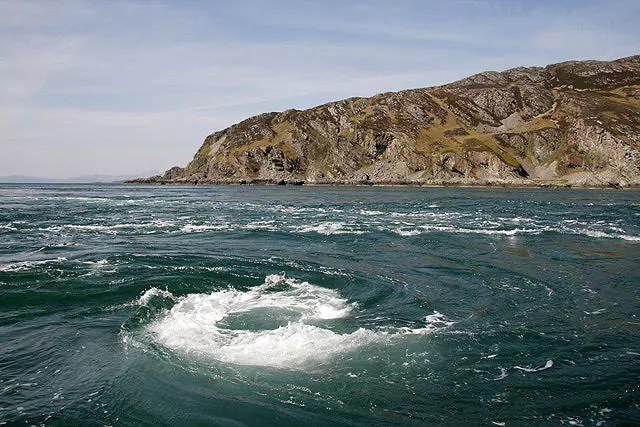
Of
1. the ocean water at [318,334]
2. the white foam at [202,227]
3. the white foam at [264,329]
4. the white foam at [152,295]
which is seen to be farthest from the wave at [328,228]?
the white foam at [152,295]

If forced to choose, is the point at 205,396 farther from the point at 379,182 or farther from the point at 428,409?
the point at 379,182

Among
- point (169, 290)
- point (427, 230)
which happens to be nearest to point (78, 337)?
point (169, 290)

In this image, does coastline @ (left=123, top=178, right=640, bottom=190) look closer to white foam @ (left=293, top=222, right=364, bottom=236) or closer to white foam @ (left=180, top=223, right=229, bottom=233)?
white foam @ (left=293, top=222, right=364, bottom=236)

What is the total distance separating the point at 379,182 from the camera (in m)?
177

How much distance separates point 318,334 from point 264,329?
219 cm

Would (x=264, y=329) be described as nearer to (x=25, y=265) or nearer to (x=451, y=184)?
(x=25, y=265)

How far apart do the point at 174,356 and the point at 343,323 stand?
652 cm

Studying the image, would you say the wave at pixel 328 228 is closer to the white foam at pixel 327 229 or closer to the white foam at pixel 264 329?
the white foam at pixel 327 229

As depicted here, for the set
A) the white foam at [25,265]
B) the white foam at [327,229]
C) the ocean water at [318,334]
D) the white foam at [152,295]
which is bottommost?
the ocean water at [318,334]

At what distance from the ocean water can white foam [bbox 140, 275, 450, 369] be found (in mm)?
87

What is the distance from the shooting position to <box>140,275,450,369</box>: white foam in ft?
45.5

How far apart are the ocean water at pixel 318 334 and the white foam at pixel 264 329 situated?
0.29 ft

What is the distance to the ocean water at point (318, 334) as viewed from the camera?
10734 millimetres

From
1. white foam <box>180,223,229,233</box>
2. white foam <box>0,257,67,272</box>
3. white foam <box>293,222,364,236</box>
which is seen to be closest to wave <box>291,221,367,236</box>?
white foam <box>293,222,364,236</box>
